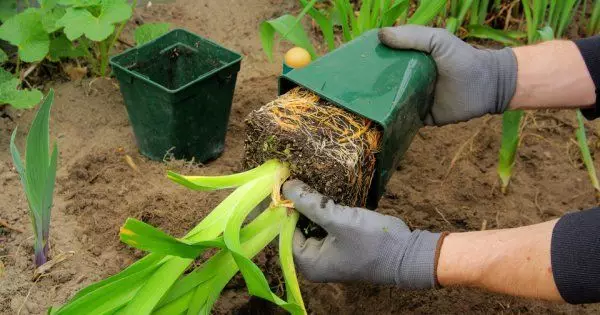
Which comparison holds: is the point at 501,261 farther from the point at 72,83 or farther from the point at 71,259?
the point at 72,83

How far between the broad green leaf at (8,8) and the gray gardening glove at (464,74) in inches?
51.0

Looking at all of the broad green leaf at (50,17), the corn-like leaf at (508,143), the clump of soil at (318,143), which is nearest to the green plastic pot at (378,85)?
the clump of soil at (318,143)

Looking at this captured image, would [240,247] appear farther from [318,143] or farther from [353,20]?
[353,20]

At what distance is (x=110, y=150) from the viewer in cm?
199

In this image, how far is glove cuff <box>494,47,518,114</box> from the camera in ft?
5.45

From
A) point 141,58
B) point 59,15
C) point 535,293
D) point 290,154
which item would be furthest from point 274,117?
point 59,15

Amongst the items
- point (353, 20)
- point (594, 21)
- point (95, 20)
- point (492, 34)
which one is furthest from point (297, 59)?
point (594, 21)

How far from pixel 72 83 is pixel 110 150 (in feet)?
1.27

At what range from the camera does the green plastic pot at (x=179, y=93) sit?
1.86 meters

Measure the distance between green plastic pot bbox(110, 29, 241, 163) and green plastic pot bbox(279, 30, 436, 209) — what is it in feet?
1.41

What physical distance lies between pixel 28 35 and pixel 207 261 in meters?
1.09

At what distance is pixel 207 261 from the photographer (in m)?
1.32

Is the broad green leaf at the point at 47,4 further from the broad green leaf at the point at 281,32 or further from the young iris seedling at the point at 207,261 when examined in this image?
the young iris seedling at the point at 207,261

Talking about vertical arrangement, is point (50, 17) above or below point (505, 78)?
below
